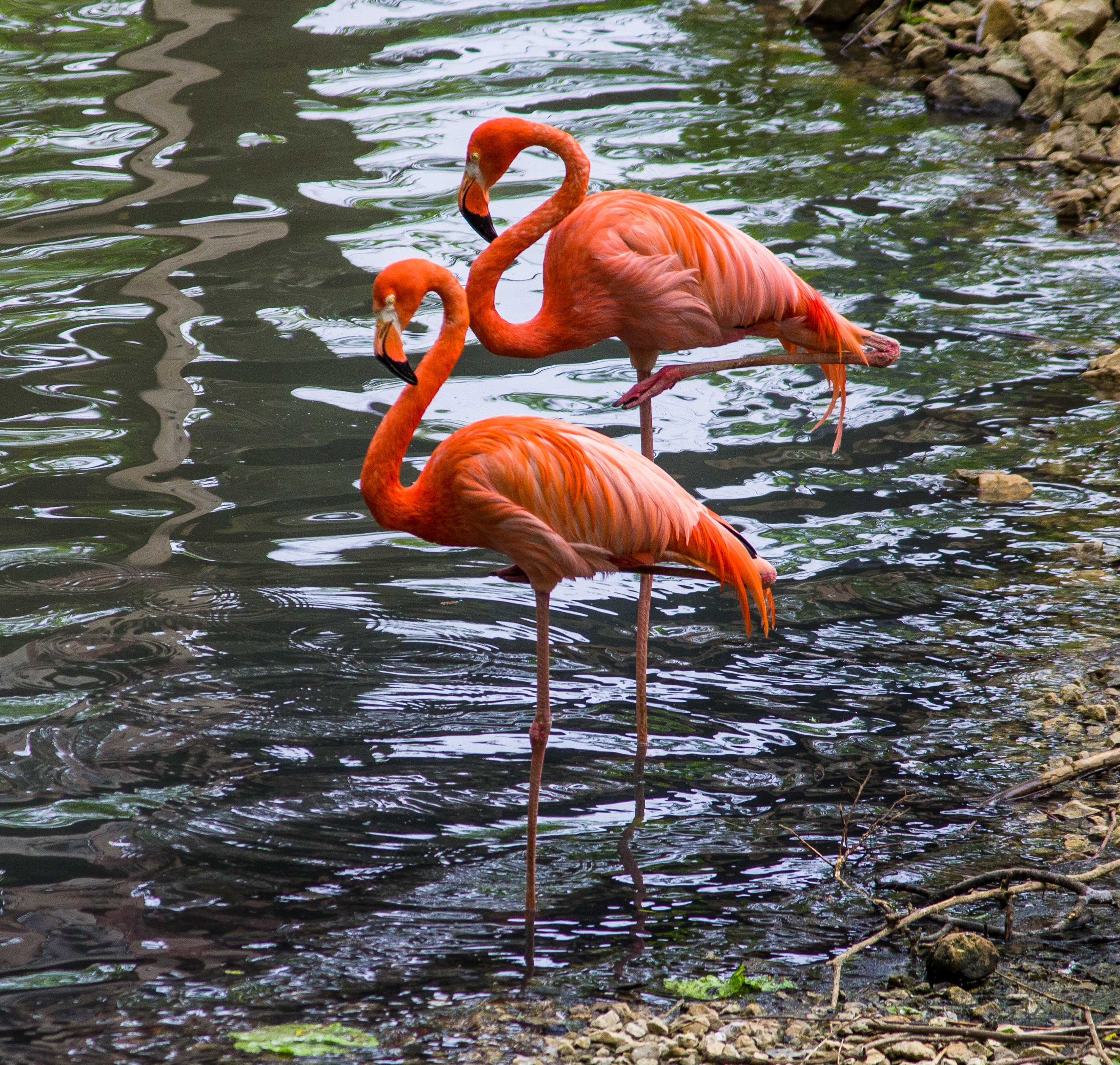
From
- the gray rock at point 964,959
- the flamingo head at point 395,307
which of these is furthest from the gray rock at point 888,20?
the gray rock at point 964,959

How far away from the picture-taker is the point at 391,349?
373 centimetres

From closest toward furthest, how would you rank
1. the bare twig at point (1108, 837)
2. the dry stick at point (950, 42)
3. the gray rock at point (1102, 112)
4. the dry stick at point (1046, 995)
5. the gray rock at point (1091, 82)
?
1. the dry stick at point (1046, 995)
2. the bare twig at point (1108, 837)
3. the gray rock at point (1102, 112)
4. the gray rock at point (1091, 82)
5. the dry stick at point (950, 42)

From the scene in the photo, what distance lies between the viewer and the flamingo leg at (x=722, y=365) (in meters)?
4.75

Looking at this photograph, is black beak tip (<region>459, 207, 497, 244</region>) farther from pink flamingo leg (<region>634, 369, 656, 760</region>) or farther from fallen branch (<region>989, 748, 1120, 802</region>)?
fallen branch (<region>989, 748, 1120, 802</region>)

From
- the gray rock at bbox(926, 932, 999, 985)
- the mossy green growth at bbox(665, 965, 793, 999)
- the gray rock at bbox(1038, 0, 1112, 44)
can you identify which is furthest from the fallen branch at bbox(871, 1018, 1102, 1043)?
the gray rock at bbox(1038, 0, 1112, 44)

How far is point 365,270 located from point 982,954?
678cm

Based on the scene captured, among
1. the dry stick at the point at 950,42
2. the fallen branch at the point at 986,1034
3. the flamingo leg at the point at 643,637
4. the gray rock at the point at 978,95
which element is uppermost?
the dry stick at the point at 950,42

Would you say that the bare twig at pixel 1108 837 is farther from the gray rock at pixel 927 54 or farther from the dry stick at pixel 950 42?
the gray rock at pixel 927 54

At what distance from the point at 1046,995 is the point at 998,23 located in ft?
35.3

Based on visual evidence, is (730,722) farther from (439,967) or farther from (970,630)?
(439,967)

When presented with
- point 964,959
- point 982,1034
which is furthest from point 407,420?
point 982,1034

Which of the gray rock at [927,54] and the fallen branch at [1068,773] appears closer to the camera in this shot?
the fallen branch at [1068,773]

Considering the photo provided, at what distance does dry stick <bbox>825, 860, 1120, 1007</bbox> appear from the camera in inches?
133

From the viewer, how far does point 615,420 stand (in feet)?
24.1
